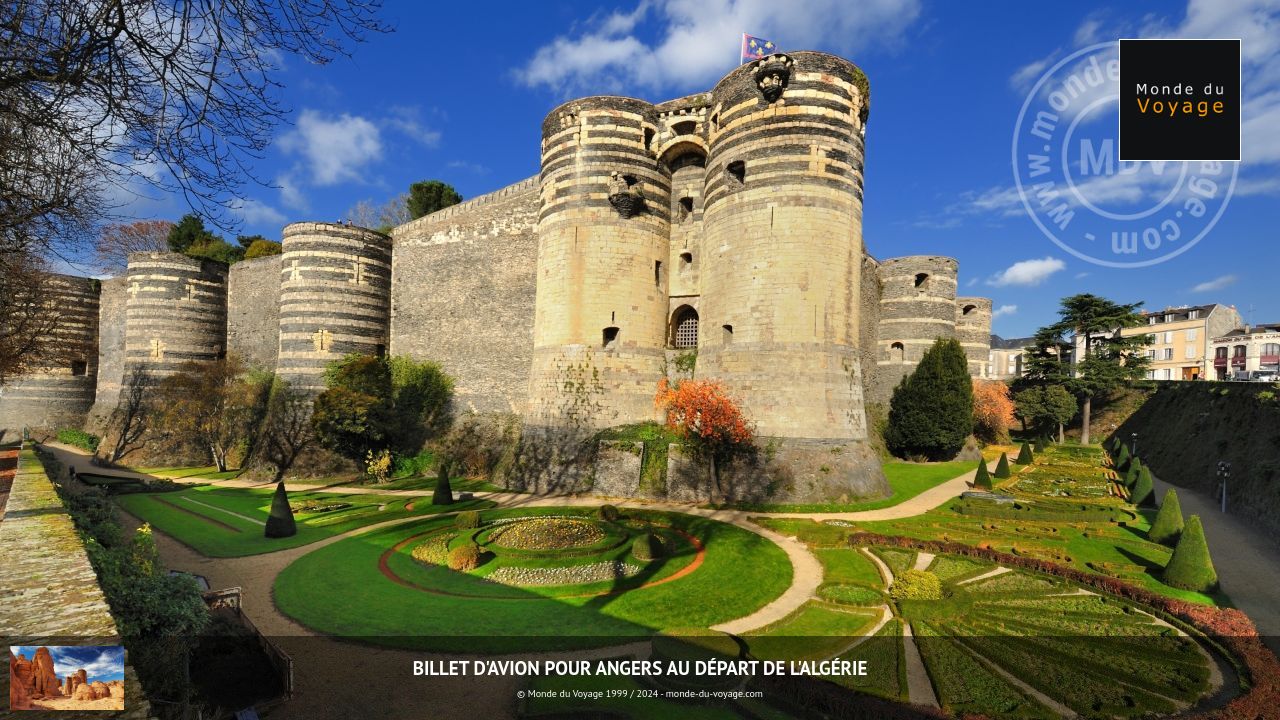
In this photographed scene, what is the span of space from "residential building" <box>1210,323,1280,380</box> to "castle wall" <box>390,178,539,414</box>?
227ft

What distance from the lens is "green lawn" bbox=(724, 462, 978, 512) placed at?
19734 mm

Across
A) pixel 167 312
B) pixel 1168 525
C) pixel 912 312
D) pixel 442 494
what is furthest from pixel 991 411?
pixel 167 312

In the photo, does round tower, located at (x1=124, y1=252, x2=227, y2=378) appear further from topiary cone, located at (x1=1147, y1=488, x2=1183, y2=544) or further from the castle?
topiary cone, located at (x1=1147, y1=488, x2=1183, y2=544)

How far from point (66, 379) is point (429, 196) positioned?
99.8 ft

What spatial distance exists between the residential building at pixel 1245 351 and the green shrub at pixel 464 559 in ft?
241

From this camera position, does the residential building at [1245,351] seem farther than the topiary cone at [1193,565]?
Yes

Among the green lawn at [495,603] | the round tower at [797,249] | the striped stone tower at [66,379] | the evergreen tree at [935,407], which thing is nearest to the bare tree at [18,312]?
the green lawn at [495,603]

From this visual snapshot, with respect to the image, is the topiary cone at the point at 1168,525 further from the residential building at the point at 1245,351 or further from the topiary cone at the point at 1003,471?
the residential building at the point at 1245,351

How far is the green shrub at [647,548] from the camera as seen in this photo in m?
14.5

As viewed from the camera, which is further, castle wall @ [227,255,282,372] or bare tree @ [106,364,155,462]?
castle wall @ [227,255,282,372]

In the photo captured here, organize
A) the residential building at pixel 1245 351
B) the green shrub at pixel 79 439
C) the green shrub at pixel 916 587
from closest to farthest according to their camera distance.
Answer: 1. the green shrub at pixel 916 587
2. the green shrub at pixel 79 439
3. the residential building at pixel 1245 351

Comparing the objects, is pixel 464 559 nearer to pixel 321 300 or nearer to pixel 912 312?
pixel 321 300

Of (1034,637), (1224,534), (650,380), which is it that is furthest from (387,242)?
(1224,534)

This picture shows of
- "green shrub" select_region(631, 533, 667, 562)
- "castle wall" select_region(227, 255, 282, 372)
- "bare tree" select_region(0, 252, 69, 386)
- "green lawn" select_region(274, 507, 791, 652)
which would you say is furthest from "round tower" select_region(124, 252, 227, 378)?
"green shrub" select_region(631, 533, 667, 562)
